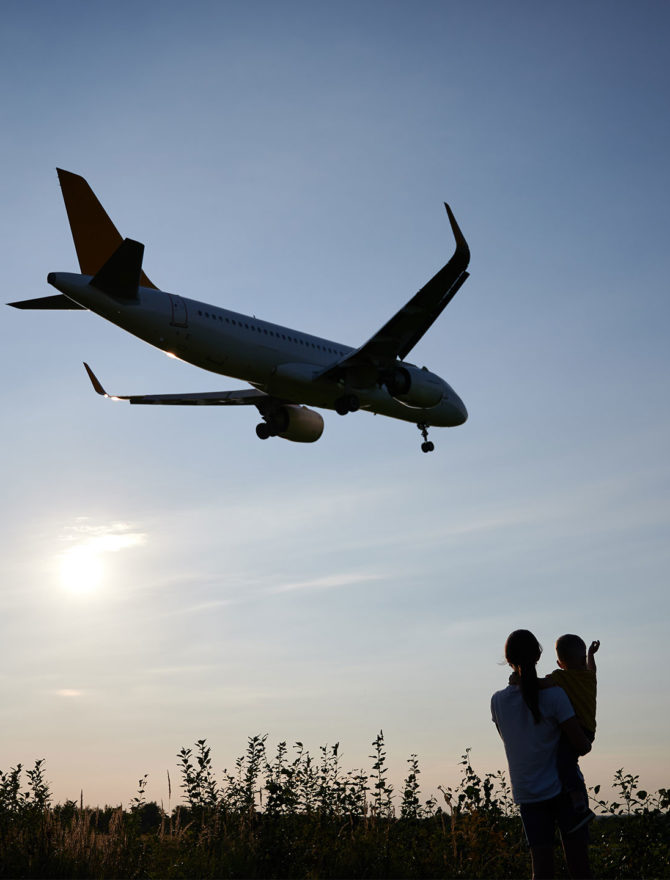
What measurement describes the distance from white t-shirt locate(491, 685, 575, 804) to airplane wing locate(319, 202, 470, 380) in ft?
69.9

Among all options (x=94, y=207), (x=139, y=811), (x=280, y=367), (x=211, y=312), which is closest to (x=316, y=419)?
(x=280, y=367)

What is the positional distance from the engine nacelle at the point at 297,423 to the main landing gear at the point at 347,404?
243 centimetres

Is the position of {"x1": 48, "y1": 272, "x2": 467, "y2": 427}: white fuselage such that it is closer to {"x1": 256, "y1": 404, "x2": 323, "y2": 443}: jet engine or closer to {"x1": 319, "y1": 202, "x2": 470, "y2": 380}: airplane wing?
{"x1": 319, "y1": 202, "x2": 470, "y2": 380}: airplane wing

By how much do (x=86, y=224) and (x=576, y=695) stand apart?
2741cm

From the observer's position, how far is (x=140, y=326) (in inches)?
1047

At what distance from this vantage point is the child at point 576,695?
6.92 meters

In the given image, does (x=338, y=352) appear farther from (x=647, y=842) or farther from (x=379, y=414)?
(x=647, y=842)

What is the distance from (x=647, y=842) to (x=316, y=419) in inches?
913

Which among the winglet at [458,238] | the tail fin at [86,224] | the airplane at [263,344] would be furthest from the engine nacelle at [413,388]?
the tail fin at [86,224]

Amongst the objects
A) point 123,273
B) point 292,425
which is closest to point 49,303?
point 123,273

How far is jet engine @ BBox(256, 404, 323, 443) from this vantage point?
32.9m

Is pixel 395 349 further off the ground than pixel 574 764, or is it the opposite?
pixel 395 349

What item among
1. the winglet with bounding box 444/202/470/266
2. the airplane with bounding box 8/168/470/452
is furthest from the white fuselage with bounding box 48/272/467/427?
the winglet with bounding box 444/202/470/266

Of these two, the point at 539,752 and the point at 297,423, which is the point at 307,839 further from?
the point at 297,423
